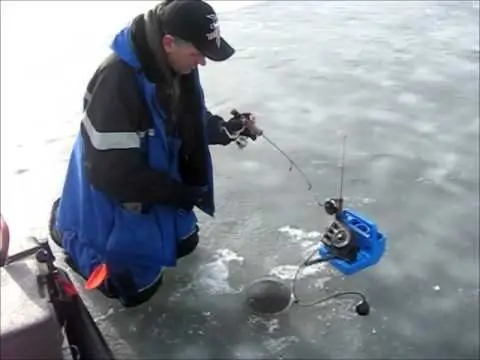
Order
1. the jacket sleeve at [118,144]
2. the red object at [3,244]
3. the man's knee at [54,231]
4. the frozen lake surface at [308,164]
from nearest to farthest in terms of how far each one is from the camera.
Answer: the red object at [3,244] < the jacket sleeve at [118,144] < the frozen lake surface at [308,164] < the man's knee at [54,231]

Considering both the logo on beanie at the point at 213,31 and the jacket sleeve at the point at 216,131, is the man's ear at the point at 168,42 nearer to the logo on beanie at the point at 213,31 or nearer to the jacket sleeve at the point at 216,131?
the logo on beanie at the point at 213,31

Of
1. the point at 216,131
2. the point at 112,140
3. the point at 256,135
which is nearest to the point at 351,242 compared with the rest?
the point at 256,135

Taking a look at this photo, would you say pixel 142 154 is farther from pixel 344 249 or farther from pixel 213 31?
pixel 344 249

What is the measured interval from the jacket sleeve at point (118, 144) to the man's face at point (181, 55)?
151 mm

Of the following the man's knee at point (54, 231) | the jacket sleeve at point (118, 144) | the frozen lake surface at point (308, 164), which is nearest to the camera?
the jacket sleeve at point (118, 144)

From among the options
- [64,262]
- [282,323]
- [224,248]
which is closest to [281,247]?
[224,248]

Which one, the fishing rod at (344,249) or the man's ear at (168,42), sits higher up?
the man's ear at (168,42)

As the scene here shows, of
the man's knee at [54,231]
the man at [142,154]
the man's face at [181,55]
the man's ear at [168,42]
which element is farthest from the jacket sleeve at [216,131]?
the man's knee at [54,231]

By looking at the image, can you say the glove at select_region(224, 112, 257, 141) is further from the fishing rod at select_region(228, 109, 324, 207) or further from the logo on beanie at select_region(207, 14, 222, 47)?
the logo on beanie at select_region(207, 14, 222, 47)

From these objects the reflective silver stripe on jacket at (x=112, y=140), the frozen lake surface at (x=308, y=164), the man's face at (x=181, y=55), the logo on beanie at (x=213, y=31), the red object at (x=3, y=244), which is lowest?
the frozen lake surface at (x=308, y=164)

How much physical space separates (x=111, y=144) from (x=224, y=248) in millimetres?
838

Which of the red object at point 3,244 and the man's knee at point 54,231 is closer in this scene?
the red object at point 3,244

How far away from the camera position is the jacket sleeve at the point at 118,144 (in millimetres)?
2213

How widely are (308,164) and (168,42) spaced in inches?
57.1
